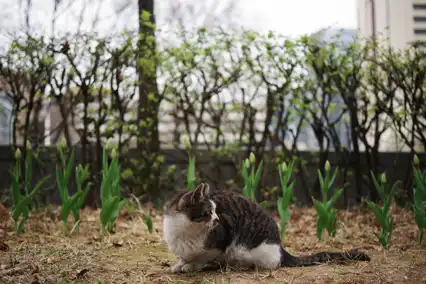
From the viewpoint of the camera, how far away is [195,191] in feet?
8.98

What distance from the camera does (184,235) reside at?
2.79 m

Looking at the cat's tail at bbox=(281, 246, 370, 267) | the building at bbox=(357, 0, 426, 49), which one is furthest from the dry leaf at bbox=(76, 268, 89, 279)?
the building at bbox=(357, 0, 426, 49)

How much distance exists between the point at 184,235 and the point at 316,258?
99cm

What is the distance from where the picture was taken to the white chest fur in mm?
2766

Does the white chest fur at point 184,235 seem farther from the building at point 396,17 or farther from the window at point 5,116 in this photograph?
the building at point 396,17

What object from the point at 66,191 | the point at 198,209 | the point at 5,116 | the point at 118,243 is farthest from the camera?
the point at 5,116

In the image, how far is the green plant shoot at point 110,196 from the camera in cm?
382

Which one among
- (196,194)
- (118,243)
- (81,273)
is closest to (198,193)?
(196,194)

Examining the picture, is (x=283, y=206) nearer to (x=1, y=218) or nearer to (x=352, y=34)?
(x=1, y=218)

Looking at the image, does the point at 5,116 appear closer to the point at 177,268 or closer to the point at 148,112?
the point at 148,112

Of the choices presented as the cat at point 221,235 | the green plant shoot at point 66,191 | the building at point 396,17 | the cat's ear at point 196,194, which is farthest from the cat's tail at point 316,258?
the building at point 396,17

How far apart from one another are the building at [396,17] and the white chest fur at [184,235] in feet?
18.3

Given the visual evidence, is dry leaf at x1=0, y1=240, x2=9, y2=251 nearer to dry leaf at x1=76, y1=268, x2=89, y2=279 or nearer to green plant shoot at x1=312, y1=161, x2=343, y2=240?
dry leaf at x1=76, y1=268, x2=89, y2=279

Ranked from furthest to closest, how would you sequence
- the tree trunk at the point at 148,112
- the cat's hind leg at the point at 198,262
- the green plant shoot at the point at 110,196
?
the tree trunk at the point at 148,112, the green plant shoot at the point at 110,196, the cat's hind leg at the point at 198,262
